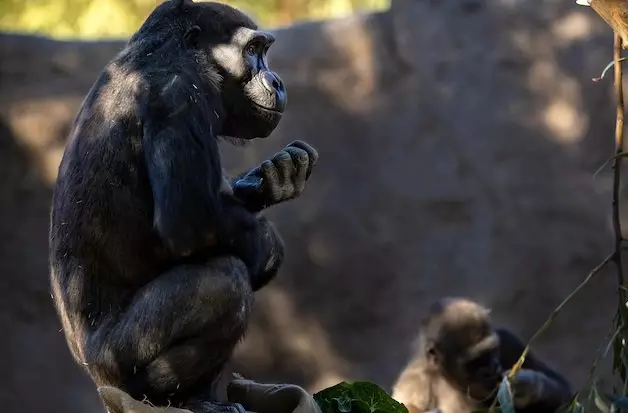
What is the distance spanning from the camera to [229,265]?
318 cm

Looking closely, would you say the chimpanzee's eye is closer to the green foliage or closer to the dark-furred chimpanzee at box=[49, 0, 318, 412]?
the dark-furred chimpanzee at box=[49, 0, 318, 412]

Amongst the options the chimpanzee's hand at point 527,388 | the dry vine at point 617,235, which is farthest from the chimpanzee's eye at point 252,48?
the chimpanzee's hand at point 527,388

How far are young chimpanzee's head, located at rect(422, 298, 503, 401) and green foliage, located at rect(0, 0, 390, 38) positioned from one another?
7.23 metres

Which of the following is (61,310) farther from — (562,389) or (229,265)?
(562,389)

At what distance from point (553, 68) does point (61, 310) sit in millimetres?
4762

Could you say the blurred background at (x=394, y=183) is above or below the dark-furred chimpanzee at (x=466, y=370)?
above

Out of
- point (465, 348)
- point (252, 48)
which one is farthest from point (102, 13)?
point (252, 48)

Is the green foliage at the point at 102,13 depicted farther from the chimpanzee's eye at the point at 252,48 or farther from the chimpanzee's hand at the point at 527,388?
the chimpanzee's eye at the point at 252,48

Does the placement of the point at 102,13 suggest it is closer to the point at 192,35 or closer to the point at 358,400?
the point at 192,35

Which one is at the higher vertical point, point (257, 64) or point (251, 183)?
point (257, 64)

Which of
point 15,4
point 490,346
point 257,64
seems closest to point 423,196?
point 490,346

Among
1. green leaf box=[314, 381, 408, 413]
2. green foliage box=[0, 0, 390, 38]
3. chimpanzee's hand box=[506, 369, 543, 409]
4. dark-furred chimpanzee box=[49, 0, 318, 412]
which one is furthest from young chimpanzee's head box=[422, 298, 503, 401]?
green foliage box=[0, 0, 390, 38]

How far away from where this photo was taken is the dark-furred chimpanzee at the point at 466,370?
17.5 feet

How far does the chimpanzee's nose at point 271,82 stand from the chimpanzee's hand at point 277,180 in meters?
0.21
